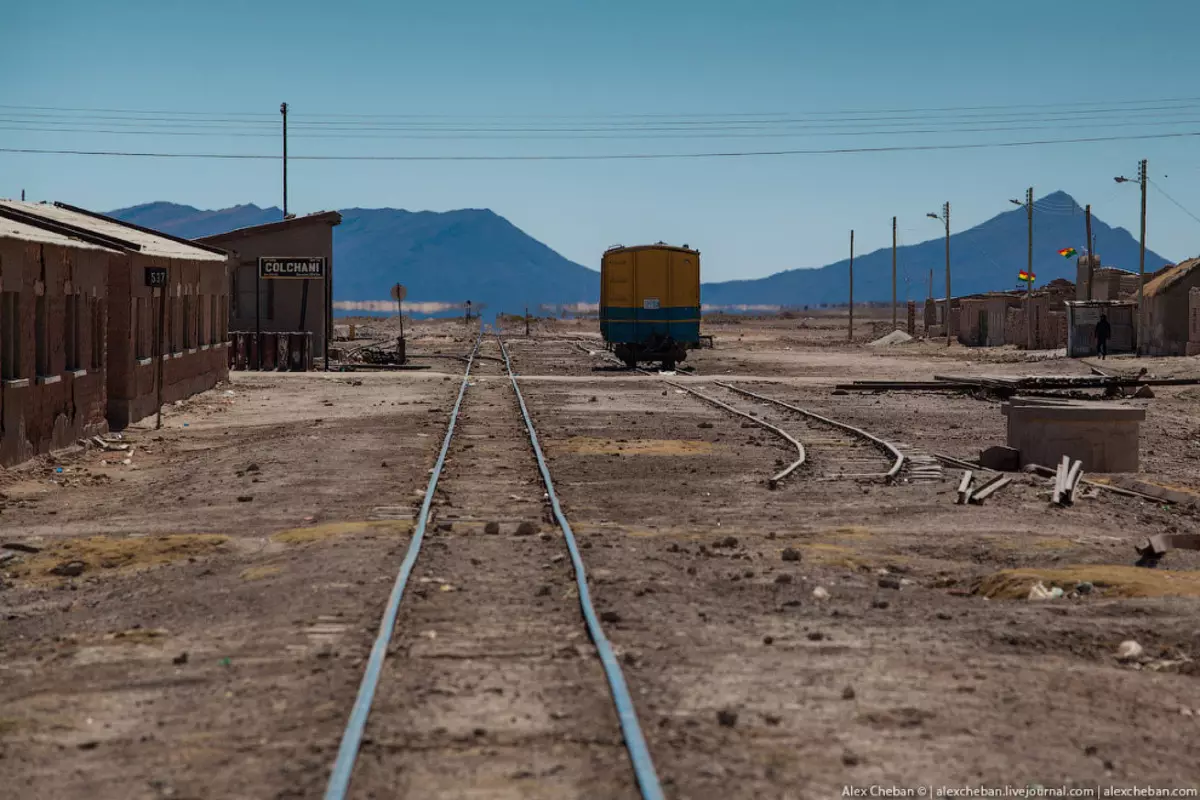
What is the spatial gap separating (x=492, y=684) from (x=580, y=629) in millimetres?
1416

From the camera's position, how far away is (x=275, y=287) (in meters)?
48.0

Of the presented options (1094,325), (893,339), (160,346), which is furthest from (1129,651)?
(893,339)

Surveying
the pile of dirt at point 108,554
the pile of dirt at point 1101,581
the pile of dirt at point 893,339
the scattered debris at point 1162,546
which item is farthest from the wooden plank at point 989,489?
the pile of dirt at point 893,339

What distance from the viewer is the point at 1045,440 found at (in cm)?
1995

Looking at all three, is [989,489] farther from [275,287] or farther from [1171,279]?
[1171,279]

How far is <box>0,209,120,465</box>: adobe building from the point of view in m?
18.7

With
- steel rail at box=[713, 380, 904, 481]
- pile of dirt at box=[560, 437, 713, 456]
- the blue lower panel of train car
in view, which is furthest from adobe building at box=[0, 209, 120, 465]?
the blue lower panel of train car

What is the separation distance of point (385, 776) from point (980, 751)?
255cm

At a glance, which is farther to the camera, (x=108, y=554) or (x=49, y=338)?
(x=49, y=338)

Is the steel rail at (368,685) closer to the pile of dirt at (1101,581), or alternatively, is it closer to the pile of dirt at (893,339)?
the pile of dirt at (1101,581)

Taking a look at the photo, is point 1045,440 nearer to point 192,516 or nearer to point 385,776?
point 192,516

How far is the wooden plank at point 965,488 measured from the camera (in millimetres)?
16188

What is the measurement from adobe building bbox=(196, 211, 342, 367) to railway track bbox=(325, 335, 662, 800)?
35.5 metres

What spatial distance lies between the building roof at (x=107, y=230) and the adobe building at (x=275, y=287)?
329 inches
